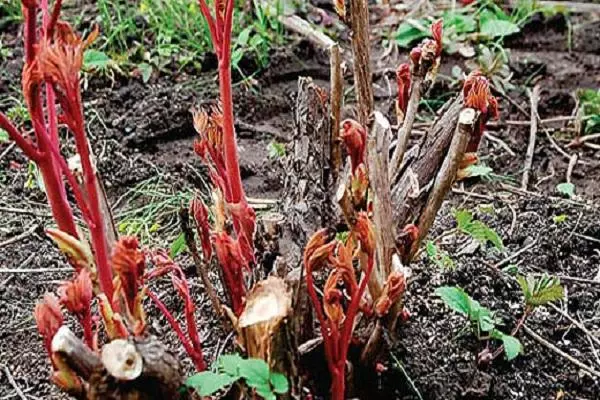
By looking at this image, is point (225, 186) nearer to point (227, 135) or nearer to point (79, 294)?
point (227, 135)

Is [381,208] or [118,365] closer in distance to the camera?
[118,365]

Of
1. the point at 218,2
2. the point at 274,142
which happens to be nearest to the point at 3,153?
the point at 274,142


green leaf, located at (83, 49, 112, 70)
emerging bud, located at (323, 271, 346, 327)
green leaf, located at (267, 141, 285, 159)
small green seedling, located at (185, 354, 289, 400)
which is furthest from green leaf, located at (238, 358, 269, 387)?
green leaf, located at (83, 49, 112, 70)

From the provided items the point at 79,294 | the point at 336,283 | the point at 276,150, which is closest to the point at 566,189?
the point at 276,150

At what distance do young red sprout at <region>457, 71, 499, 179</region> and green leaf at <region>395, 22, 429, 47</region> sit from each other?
5.67ft

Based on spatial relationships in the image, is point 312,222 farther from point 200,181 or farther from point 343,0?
point 200,181

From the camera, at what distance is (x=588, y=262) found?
6.16 ft

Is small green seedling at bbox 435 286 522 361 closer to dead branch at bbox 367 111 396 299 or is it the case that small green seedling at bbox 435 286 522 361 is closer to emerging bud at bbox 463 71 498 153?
dead branch at bbox 367 111 396 299

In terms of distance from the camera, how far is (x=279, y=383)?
111cm

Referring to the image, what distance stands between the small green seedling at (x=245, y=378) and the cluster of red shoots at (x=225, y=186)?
16cm

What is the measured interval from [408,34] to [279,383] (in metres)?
2.19

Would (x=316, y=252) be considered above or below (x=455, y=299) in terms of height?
above

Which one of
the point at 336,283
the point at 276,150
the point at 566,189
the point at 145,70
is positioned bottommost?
the point at 566,189

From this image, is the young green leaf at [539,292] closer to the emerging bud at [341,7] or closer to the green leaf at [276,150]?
the emerging bud at [341,7]
